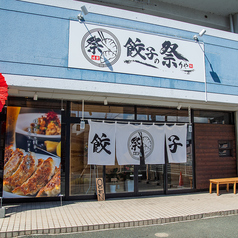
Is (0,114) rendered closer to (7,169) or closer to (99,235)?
(7,169)

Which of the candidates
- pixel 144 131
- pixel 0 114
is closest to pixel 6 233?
Answer: pixel 0 114

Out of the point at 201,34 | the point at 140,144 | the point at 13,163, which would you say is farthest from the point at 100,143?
the point at 201,34

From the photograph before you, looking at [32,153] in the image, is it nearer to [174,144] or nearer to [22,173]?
[22,173]

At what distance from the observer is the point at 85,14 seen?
7086 millimetres

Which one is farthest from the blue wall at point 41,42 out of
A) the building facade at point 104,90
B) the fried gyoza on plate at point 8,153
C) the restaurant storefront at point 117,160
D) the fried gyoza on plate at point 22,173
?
the fried gyoza on plate at point 22,173

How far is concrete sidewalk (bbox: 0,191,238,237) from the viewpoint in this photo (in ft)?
18.2

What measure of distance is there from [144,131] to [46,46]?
14.1ft

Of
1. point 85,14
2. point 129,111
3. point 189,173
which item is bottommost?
point 189,173

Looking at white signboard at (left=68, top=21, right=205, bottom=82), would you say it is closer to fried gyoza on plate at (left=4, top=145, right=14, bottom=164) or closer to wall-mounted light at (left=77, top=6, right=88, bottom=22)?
wall-mounted light at (left=77, top=6, right=88, bottom=22)

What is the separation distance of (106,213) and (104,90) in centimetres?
351

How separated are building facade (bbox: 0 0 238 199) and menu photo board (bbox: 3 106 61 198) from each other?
3 centimetres

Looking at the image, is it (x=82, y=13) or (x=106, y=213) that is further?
(x=82, y=13)

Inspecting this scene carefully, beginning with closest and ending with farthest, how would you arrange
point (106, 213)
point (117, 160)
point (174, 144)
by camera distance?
point (106, 213) < point (117, 160) < point (174, 144)

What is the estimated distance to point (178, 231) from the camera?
564 centimetres
